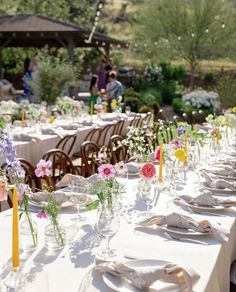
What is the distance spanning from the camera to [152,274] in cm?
204

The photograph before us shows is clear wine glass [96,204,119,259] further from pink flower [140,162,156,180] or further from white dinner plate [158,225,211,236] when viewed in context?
pink flower [140,162,156,180]

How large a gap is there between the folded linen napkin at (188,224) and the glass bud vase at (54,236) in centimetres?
48

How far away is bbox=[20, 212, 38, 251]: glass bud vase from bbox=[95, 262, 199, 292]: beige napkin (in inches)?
19.0

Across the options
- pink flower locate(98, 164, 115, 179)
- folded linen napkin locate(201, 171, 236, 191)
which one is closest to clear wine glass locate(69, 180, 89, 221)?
pink flower locate(98, 164, 115, 179)

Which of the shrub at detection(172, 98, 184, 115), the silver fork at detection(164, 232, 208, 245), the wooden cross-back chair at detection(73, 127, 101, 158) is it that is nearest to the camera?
the silver fork at detection(164, 232, 208, 245)

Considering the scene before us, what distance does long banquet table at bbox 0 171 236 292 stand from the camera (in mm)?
2111

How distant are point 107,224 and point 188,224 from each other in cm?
58

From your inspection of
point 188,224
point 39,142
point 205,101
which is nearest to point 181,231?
point 188,224

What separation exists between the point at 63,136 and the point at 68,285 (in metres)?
5.14

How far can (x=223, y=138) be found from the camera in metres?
6.07

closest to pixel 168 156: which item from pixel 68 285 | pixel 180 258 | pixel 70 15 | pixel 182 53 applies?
pixel 180 258

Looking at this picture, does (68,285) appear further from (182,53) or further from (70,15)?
(70,15)

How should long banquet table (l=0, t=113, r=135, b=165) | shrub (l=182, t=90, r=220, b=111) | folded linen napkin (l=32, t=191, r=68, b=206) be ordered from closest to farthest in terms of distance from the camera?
folded linen napkin (l=32, t=191, r=68, b=206), long banquet table (l=0, t=113, r=135, b=165), shrub (l=182, t=90, r=220, b=111)

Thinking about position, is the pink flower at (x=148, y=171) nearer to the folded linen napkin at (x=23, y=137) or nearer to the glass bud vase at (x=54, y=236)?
the glass bud vase at (x=54, y=236)
